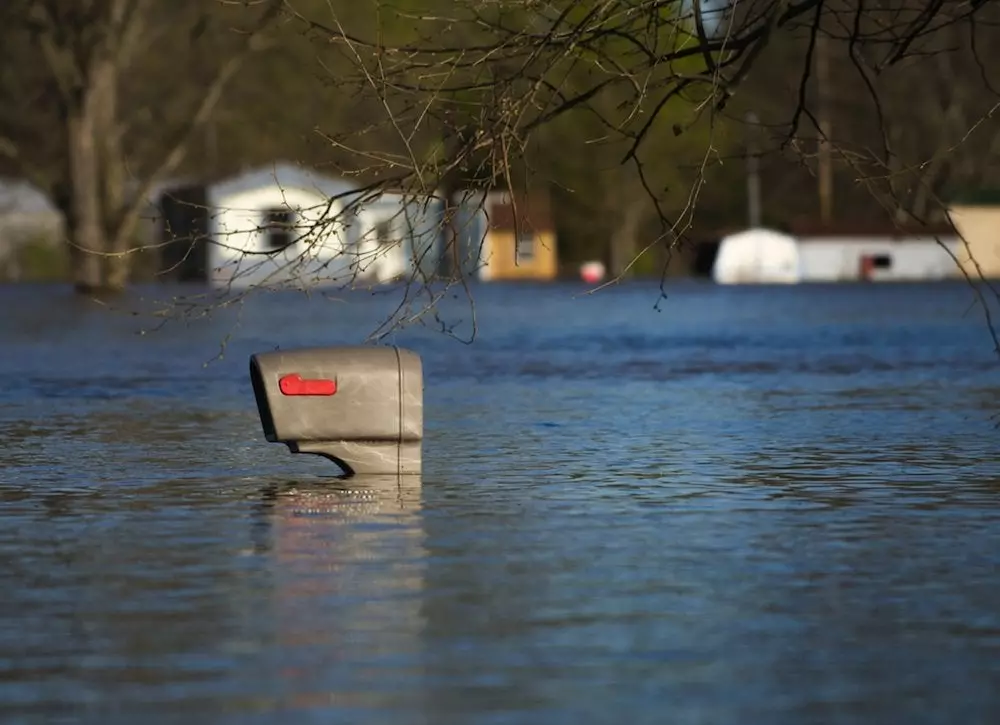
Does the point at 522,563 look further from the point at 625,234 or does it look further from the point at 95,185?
the point at 625,234

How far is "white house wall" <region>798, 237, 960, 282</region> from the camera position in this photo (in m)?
121

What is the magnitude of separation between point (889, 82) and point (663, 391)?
10331 cm

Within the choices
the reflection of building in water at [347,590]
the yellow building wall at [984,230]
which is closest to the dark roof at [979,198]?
the yellow building wall at [984,230]

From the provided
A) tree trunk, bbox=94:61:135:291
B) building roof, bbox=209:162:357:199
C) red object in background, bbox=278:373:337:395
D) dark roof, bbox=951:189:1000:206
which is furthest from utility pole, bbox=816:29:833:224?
red object in background, bbox=278:373:337:395

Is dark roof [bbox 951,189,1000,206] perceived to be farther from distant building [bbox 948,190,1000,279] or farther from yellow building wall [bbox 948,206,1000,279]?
yellow building wall [bbox 948,206,1000,279]

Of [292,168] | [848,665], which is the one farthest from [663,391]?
[292,168]

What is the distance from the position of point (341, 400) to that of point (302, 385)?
0.28 m

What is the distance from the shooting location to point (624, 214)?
5187 inches

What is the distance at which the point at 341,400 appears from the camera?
18.5 m

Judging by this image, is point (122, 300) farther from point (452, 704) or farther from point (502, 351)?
point (452, 704)

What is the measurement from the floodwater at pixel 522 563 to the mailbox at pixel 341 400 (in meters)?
0.34

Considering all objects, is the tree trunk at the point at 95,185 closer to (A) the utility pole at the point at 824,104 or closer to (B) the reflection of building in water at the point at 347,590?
(A) the utility pole at the point at 824,104

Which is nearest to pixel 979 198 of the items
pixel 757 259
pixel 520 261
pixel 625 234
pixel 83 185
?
pixel 757 259

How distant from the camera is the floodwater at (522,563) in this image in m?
9.76
